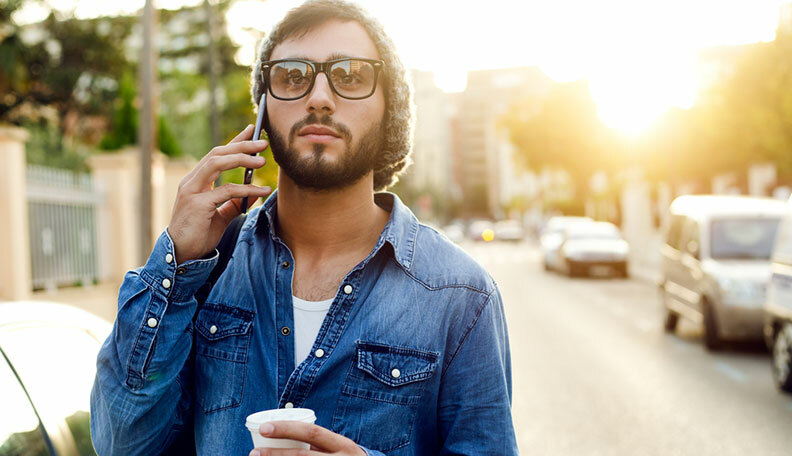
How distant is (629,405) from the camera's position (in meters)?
7.31

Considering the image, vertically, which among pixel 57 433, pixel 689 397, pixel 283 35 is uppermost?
pixel 283 35

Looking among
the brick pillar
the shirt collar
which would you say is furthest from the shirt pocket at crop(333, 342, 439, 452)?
the brick pillar

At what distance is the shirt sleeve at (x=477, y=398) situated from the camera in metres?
1.90

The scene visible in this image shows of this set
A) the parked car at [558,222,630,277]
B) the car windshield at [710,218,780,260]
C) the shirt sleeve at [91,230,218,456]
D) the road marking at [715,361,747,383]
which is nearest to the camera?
the shirt sleeve at [91,230,218,456]

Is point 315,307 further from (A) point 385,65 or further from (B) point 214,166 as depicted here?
(A) point 385,65

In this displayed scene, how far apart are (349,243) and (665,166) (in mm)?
27018

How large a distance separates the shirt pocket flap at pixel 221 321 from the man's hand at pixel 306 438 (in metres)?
0.41

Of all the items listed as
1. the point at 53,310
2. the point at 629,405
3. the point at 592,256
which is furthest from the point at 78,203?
the point at 592,256

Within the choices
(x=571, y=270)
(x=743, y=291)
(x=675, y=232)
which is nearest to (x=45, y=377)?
(x=743, y=291)

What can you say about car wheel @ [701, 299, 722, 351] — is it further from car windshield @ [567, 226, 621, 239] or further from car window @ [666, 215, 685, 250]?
car windshield @ [567, 226, 621, 239]

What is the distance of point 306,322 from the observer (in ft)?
6.41

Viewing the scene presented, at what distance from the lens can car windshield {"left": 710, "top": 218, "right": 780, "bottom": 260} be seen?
1034 cm

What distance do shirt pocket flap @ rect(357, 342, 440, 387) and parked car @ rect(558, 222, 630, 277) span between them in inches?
835

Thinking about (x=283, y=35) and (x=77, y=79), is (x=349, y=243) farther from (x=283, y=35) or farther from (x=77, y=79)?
(x=77, y=79)
